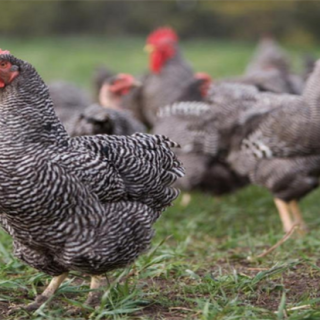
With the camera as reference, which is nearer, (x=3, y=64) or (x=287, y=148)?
(x=3, y=64)

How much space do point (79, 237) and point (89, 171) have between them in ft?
1.29

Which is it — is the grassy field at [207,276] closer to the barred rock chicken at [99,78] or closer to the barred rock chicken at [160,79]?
the barred rock chicken at [160,79]

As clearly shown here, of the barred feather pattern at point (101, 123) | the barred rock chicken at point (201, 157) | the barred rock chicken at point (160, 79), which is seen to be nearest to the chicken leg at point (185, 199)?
the barred rock chicken at point (201, 157)

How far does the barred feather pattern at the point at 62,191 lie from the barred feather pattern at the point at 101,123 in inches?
83.9

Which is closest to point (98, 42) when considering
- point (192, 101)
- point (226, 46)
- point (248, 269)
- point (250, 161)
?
point (226, 46)

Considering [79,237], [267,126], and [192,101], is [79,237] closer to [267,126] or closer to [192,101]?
[267,126]

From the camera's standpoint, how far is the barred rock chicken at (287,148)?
655 centimetres

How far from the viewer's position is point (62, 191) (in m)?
3.74

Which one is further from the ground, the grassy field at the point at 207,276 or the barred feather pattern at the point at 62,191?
the barred feather pattern at the point at 62,191

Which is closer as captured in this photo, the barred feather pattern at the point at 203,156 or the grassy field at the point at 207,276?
the grassy field at the point at 207,276

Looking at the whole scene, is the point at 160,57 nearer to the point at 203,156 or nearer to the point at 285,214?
the point at 203,156

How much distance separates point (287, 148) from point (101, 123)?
1887 millimetres

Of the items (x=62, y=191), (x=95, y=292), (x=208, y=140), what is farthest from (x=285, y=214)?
(x=62, y=191)

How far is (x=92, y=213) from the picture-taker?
12.7 feet
